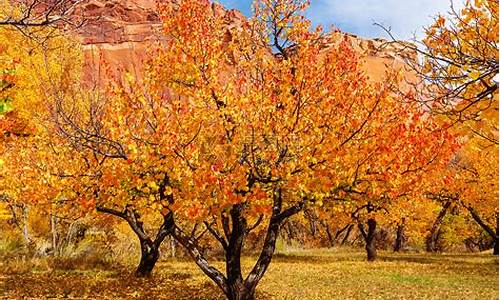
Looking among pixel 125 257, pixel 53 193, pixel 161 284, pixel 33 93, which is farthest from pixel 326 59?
pixel 33 93

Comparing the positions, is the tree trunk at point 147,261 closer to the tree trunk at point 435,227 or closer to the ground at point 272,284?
the ground at point 272,284

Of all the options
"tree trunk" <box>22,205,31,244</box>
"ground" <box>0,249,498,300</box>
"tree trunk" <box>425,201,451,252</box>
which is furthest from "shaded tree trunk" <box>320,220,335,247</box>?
"tree trunk" <box>22,205,31,244</box>

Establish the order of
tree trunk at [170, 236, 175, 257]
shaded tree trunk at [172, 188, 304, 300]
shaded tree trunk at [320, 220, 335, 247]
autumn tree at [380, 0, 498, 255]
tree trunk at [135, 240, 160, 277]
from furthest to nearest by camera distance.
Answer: shaded tree trunk at [320, 220, 335, 247] → tree trunk at [170, 236, 175, 257] → tree trunk at [135, 240, 160, 277] → shaded tree trunk at [172, 188, 304, 300] → autumn tree at [380, 0, 498, 255]

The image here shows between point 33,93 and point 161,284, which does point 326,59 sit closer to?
Result: point 161,284

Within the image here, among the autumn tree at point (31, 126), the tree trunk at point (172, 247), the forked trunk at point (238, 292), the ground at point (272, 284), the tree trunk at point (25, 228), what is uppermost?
the autumn tree at point (31, 126)

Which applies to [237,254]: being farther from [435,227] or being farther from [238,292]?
[435,227]

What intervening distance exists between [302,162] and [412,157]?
2.82m

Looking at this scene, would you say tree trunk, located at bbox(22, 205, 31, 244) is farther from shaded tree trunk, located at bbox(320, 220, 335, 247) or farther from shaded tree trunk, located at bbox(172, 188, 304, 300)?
shaded tree trunk, located at bbox(320, 220, 335, 247)

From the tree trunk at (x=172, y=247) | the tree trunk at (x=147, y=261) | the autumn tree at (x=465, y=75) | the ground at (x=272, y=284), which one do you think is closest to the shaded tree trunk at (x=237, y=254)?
the ground at (x=272, y=284)

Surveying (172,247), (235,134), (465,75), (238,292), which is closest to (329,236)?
(172,247)

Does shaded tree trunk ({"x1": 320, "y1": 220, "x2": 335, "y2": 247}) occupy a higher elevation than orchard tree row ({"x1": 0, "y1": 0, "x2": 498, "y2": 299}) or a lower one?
lower

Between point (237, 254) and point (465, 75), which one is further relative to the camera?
point (237, 254)

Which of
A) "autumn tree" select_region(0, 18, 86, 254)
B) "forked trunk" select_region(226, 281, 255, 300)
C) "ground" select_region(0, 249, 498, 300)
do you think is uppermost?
"autumn tree" select_region(0, 18, 86, 254)

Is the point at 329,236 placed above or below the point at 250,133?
below
